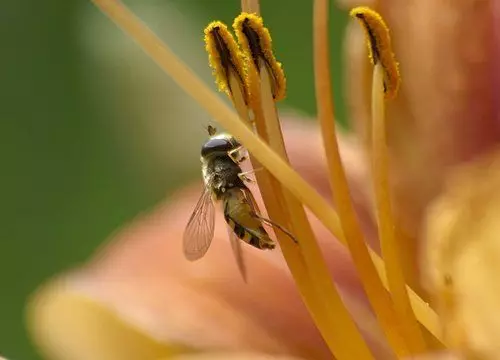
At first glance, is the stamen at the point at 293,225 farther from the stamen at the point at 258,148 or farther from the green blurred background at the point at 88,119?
the green blurred background at the point at 88,119

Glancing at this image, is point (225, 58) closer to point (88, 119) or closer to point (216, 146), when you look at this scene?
point (216, 146)

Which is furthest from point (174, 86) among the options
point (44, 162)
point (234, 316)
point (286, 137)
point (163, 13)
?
point (234, 316)

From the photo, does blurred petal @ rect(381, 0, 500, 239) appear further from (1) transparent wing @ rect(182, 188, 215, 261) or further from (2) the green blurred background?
(2) the green blurred background

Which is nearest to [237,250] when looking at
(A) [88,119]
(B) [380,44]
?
(B) [380,44]

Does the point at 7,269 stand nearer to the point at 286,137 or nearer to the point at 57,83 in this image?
the point at 57,83

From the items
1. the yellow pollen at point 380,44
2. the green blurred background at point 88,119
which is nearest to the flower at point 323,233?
the yellow pollen at point 380,44
